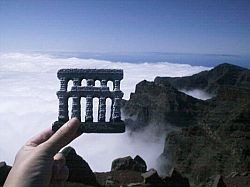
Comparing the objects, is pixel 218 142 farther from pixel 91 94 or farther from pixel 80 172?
pixel 91 94

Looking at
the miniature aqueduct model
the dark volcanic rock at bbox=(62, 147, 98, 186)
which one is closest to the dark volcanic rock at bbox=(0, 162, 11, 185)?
the dark volcanic rock at bbox=(62, 147, 98, 186)

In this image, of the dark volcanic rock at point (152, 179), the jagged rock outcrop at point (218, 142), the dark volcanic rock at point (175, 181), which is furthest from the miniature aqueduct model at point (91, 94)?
the jagged rock outcrop at point (218, 142)

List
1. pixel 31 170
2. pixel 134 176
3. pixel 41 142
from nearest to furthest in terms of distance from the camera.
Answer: pixel 31 170
pixel 41 142
pixel 134 176

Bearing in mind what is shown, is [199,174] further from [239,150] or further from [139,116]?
[139,116]

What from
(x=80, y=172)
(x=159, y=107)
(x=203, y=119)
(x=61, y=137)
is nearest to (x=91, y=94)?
(x=80, y=172)

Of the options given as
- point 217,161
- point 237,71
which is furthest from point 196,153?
point 237,71

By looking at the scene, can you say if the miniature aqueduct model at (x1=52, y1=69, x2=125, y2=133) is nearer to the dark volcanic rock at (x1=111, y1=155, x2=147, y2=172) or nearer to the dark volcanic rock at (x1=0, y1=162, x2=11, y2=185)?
the dark volcanic rock at (x1=0, y1=162, x2=11, y2=185)
